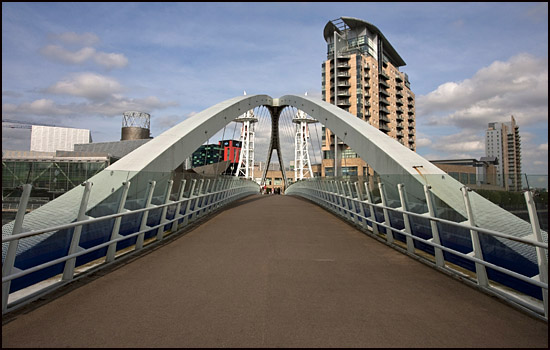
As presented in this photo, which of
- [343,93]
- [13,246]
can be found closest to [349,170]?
[343,93]

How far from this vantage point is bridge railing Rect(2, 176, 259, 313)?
3457mm

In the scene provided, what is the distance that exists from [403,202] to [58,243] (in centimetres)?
533

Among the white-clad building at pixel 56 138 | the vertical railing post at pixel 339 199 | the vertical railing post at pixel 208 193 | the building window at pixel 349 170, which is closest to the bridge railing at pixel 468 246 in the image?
the vertical railing post at pixel 339 199

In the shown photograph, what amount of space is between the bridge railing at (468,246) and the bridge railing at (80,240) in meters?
4.58

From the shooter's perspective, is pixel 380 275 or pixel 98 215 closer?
pixel 380 275

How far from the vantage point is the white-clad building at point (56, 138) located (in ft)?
231

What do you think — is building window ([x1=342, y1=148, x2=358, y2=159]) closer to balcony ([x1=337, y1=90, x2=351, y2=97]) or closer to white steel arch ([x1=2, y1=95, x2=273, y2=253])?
balcony ([x1=337, y1=90, x2=351, y2=97])

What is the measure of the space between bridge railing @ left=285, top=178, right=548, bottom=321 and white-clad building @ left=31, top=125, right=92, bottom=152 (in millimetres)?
75933

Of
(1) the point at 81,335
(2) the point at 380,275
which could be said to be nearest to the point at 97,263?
(1) the point at 81,335

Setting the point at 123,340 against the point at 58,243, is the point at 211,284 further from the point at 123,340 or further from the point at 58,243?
the point at 58,243

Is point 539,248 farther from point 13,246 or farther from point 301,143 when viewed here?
point 301,143

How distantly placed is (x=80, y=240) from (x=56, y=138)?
77523 millimetres

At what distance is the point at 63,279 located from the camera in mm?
4137

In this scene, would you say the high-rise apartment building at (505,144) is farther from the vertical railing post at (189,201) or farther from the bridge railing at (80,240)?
the bridge railing at (80,240)
